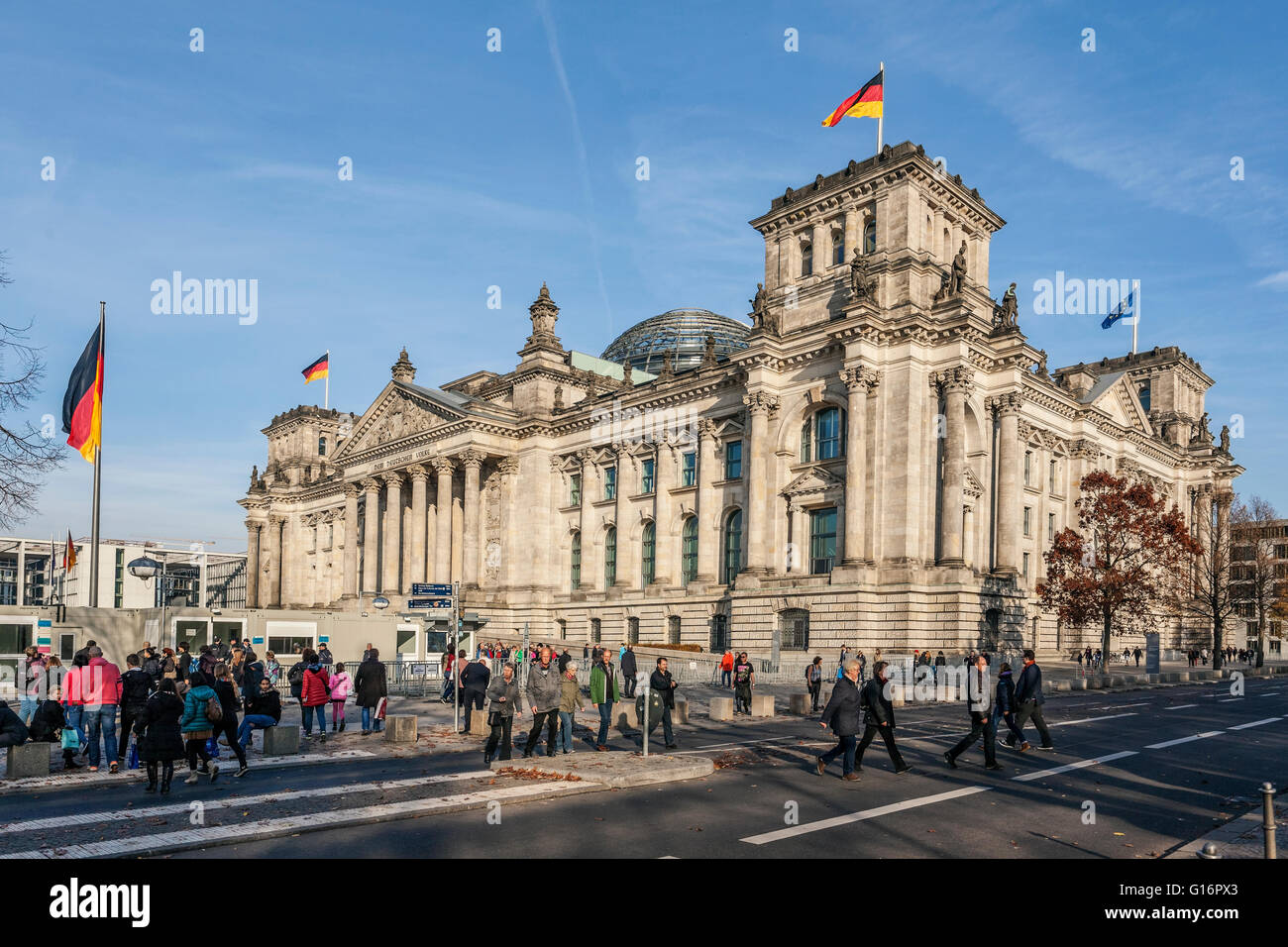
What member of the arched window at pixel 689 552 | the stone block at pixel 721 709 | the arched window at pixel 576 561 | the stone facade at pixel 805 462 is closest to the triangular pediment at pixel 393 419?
the stone facade at pixel 805 462

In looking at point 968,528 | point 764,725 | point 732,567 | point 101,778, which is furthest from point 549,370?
point 101,778

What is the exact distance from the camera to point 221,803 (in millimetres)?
13352

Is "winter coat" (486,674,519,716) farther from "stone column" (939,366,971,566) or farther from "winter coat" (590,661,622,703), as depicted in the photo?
"stone column" (939,366,971,566)

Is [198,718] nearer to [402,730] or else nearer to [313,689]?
[313,689]

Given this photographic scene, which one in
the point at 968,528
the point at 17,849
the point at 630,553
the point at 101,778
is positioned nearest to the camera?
the point at 17,849

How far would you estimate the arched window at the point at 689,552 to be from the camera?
Answer: 5622 centimetres

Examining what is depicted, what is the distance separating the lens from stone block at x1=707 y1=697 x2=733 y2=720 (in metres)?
26.9

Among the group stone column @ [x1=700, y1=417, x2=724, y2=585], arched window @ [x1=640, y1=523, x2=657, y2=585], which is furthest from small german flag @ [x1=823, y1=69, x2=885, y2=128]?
arched window @ [x1=640, y1=523, x2=657, y2=585]

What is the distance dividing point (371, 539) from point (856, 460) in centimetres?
4062

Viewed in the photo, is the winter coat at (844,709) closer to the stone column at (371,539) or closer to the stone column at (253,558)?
the stone column at (371,539)
